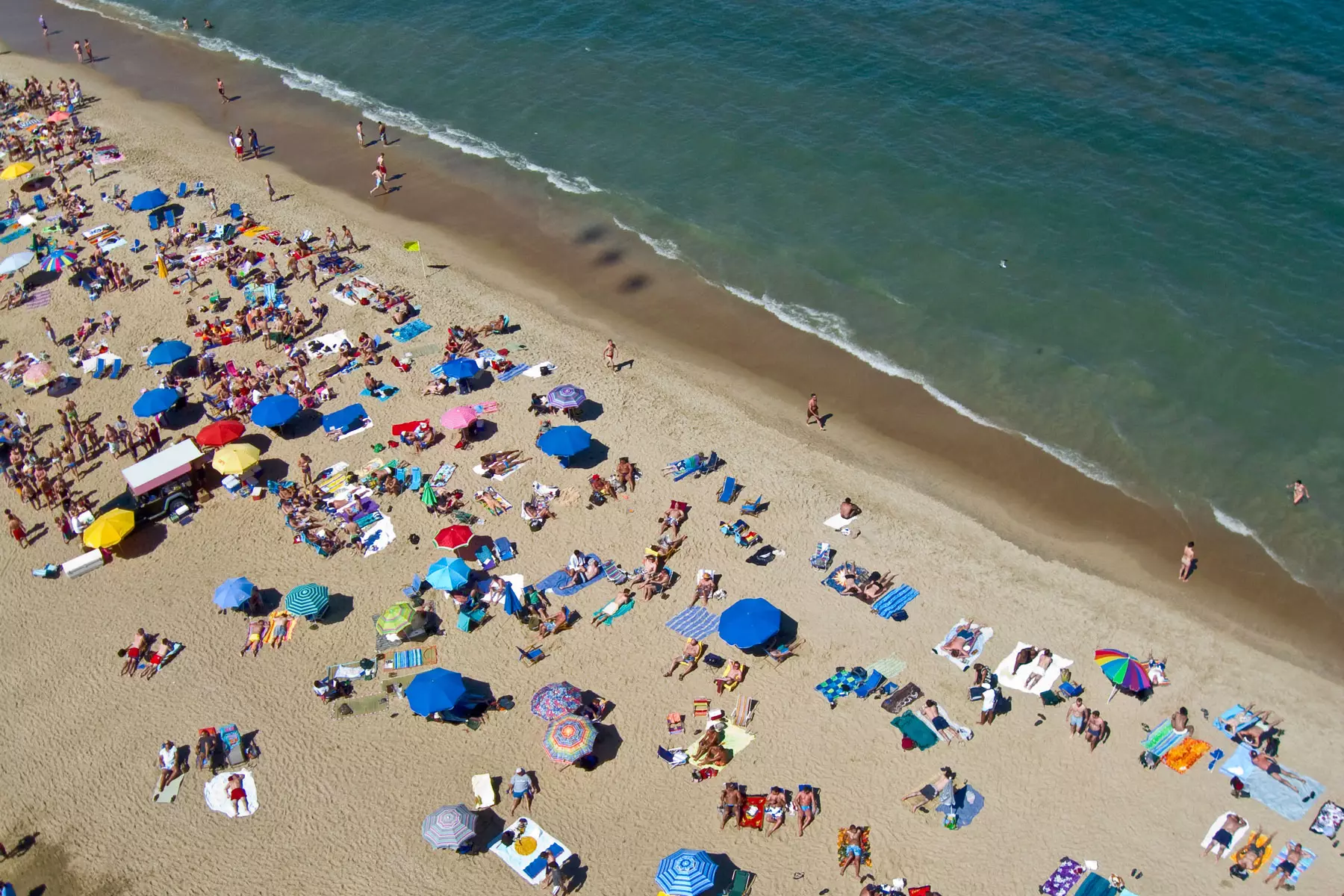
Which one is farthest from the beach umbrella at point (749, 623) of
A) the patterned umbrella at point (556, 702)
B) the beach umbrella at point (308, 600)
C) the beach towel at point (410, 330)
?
the beach towel at point (410, 330)

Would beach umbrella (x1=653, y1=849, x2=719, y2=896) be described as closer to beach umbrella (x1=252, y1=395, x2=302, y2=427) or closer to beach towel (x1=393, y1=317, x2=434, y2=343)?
beach umbrella (x1=252, y1=395, x2=302, y2=427)

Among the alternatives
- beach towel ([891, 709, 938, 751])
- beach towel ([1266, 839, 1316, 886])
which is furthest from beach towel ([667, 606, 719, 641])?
beach towel ([1266, 839, 1316, 886])

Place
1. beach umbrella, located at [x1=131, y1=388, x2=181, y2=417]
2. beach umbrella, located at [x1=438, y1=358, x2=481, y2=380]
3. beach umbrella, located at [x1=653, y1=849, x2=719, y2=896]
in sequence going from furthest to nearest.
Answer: beach umbrella, located at [x1=438, y1=358, x2=481, y2=380]
beach umbrella, located at [x1=131, y1=388, x2=181, y2=417]
beach umbrella, located at [x1=653, y1=849, x2=719, y2=896]

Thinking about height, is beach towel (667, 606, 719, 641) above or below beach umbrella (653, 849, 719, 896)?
above

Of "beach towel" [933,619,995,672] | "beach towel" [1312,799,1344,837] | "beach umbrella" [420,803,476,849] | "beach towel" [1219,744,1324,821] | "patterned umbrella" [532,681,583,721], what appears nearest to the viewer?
"beach umbrella" [420,803,476,849]

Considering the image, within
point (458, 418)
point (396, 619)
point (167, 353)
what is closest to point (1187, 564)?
point (396, 619)

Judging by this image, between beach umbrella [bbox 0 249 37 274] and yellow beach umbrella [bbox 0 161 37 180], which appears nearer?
beach umbrella [bbox 0 249 37 274]

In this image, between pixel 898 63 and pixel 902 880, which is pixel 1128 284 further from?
pixel 902 880
